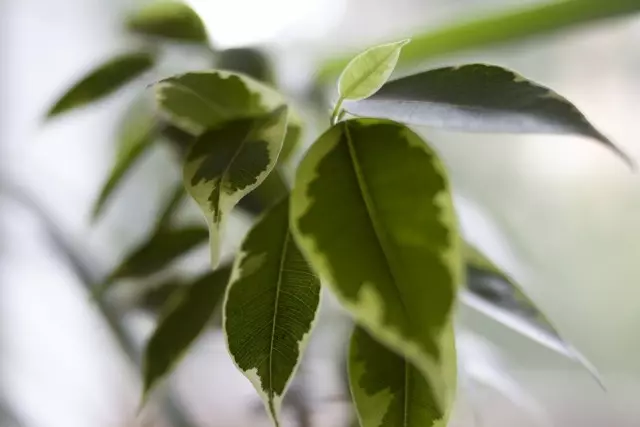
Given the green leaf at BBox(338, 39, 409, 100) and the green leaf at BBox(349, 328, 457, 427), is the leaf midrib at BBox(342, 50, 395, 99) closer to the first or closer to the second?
the green leaf at BBox(338, 39, 409, 100)

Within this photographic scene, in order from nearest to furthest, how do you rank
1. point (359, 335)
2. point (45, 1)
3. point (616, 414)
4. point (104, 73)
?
1. point (359, 335)
2. point (104, 73)
3. point (616, 414)
4. point (45, 1)

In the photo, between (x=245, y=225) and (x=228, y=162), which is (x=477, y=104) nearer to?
(x=228, y=162)

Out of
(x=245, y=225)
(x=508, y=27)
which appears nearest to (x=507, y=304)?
(x=508, y=27)

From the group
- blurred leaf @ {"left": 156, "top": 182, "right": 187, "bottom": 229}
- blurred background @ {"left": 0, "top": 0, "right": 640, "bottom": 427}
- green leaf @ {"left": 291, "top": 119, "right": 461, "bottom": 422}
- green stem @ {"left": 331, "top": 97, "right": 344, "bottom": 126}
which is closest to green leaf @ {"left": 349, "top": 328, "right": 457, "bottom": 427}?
green leaf @ {"left": 291, "top": 119, "right": 461, "bottom": 422}

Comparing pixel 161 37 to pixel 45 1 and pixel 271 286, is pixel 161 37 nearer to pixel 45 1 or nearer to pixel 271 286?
pixel 271 286

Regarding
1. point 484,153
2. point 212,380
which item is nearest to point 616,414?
point 484,153

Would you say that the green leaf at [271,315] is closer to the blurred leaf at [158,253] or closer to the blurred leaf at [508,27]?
the blurred leaf at [158,253]

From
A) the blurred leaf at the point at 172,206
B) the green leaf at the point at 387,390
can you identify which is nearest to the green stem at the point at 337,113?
the green leaf at the point at 387,390
